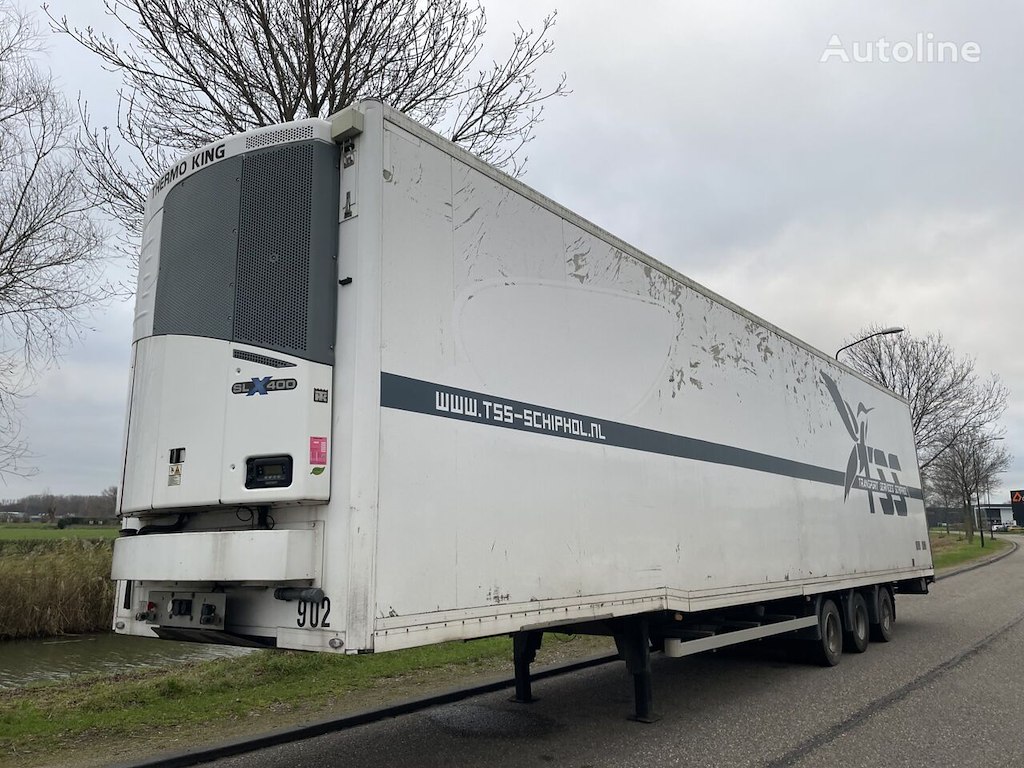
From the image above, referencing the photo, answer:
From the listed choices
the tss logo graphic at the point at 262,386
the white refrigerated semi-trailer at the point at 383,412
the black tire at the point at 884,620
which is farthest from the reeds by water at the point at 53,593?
the black tire at the point at 884,620

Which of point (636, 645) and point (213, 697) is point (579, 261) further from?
point (213, 697)

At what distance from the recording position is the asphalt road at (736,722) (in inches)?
212

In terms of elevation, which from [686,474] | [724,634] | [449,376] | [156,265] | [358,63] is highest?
[358,63]

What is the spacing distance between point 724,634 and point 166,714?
199 inches

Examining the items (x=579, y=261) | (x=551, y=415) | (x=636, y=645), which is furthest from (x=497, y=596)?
(x=579, y=261)

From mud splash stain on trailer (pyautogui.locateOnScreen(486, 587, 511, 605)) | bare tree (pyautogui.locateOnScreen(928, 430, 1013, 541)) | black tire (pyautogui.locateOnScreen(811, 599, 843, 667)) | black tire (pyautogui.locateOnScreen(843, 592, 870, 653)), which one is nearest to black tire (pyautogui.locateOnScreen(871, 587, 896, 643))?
black tire (pyautogui.locateOnScreen(843, 592, 870, 653))

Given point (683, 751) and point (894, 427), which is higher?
point (894, 427)

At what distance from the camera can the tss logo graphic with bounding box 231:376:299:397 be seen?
388 centimetres

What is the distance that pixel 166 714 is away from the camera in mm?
6480

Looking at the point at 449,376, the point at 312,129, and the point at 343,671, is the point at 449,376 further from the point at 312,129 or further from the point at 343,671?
the point at 343,671

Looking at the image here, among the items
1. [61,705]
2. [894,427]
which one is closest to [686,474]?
[61,705]

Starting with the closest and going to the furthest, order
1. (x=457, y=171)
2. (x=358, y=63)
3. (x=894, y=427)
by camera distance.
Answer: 1. (x=457, y=171)
2. (x=358, y=63)
3. (x=894, y=427)

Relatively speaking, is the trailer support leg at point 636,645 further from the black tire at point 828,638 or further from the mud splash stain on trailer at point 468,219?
the black tire at point 828,638

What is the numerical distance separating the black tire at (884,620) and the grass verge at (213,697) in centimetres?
453
